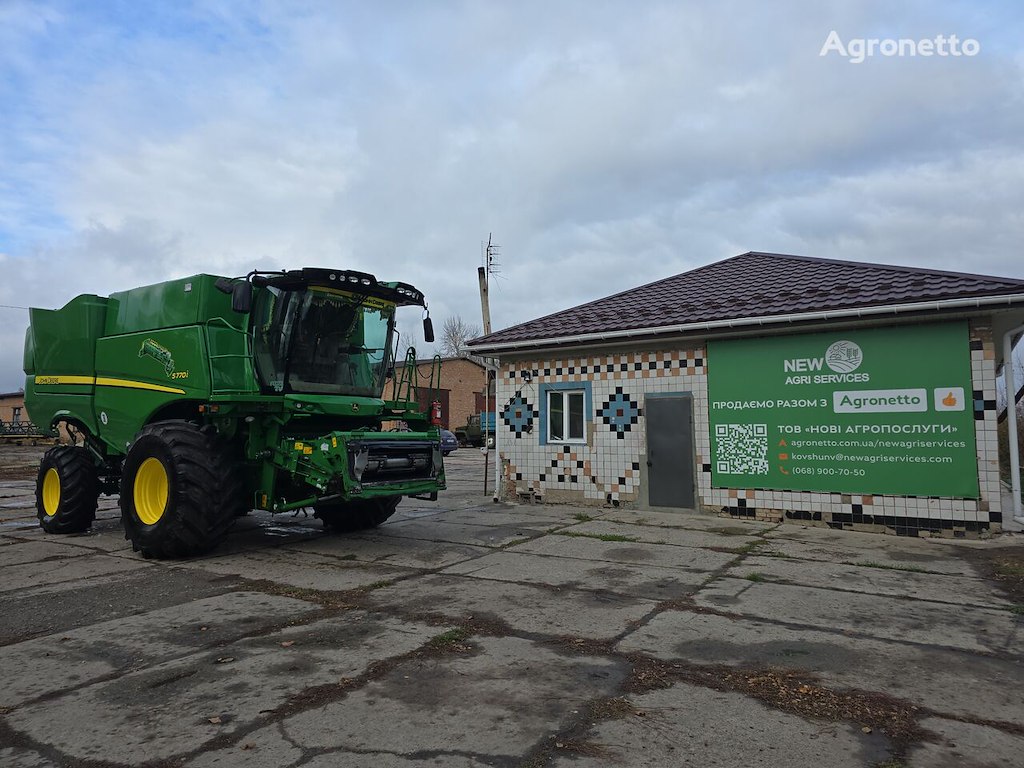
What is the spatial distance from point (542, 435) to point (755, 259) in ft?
17.8

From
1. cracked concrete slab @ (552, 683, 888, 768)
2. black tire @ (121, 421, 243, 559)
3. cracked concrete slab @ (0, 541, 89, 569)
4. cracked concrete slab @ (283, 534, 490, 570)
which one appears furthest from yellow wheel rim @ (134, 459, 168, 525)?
cracked concrete slab @ (552, 683, 888, 768)

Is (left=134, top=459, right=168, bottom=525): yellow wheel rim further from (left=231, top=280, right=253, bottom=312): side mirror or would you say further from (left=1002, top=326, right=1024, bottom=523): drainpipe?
(left=1002, top=326, right=1024, bottom=523): drainpipe

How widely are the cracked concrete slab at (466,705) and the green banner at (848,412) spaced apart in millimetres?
6329


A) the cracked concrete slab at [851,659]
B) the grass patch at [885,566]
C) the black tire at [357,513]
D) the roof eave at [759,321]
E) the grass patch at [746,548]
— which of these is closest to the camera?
the cracked concrete slab at [851,659]

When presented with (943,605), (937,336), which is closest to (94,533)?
(943,605)

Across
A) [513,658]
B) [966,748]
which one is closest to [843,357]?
[966,748]

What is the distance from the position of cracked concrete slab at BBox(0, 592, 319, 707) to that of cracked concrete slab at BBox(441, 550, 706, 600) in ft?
6.37

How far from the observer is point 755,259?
502 inches

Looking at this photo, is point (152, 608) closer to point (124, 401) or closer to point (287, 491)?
point (287, 491)

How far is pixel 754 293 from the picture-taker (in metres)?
10.5

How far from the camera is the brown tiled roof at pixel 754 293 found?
8.62 meters

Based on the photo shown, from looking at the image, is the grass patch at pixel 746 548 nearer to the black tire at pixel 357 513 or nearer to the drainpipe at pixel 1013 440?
the drainpipe at pixel 1013 440

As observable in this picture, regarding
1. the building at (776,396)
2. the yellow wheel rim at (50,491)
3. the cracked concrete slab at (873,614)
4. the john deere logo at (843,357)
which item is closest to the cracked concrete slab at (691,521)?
the building at (776,396)

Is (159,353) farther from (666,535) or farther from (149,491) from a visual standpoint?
(666,535)
